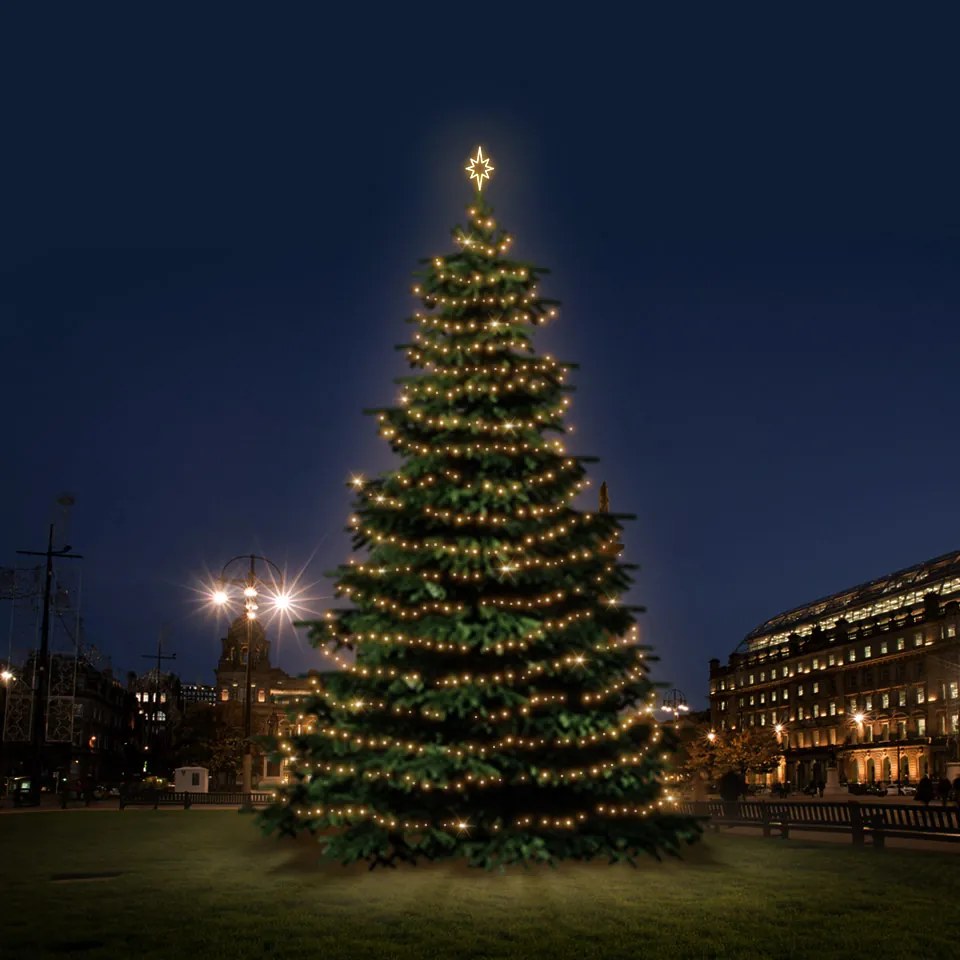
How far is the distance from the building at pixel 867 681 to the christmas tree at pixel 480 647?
9840cm

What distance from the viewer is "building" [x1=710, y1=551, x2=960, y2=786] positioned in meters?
123

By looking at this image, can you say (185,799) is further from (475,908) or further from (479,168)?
(475,908)

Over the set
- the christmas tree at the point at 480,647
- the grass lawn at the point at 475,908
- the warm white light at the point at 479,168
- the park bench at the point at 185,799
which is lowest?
the park bench at the point at 185,799

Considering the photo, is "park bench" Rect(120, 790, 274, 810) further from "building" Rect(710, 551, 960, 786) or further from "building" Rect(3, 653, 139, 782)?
"building" Rect(710, 551, 960, 786)

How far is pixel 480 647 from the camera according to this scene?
64.2ft

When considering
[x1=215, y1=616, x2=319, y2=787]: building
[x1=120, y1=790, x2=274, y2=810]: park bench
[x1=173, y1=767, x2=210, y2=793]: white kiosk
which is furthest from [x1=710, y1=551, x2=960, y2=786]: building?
[x1=120, y1=790, x2=274, y2=810]: park bench

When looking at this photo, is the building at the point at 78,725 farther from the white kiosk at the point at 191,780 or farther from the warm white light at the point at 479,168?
the warm white light at the point at 479,168

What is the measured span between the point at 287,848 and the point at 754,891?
10201mm

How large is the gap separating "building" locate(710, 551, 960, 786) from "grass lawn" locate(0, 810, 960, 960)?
98307 millimetres

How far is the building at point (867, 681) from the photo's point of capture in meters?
123

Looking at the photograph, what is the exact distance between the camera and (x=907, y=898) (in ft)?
53.2

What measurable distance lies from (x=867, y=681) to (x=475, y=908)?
134401mm

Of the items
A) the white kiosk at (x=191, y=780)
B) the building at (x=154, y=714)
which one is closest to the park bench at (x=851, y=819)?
the white kiosk at (x=191, y=780)

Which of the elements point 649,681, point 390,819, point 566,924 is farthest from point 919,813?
point 566,924
